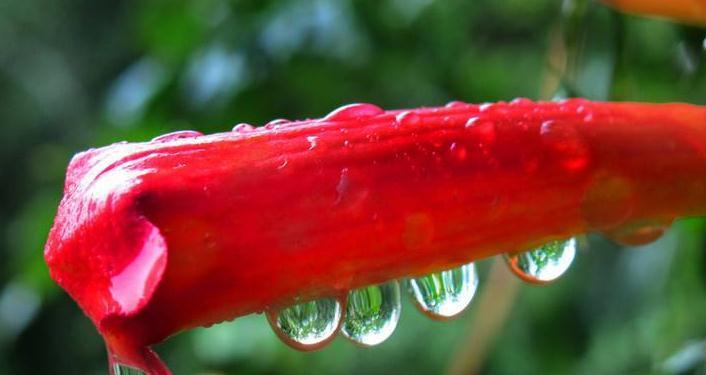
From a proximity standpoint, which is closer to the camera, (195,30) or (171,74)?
(171,74)

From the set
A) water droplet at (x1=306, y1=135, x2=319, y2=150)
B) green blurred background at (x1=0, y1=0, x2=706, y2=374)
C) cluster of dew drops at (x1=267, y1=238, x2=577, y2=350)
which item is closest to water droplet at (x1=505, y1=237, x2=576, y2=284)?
cluster of dew drops at (x1=267, y1=238, x2=577, y2=350)

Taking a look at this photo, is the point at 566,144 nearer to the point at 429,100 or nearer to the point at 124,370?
the point at 124,370

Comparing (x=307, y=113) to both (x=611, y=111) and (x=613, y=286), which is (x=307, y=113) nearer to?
(x=613, y=286)

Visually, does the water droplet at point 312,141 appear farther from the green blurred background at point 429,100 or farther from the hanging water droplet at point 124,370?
the green blurred background at point 429,100

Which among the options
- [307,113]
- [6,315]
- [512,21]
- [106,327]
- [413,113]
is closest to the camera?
[106,327]

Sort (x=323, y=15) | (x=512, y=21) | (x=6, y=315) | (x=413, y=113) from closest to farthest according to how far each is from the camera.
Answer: (x=413, y=113) < (x=323, y=15) < (x=6, y=315) < (x=512, y=21)

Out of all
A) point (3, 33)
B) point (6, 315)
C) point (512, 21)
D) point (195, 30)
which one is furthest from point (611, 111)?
point (3, 33)

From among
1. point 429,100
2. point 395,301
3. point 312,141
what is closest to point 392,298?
point 395,301
